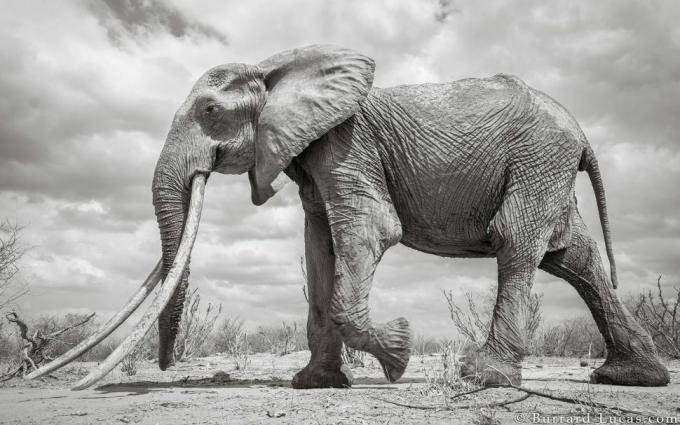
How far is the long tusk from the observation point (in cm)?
489

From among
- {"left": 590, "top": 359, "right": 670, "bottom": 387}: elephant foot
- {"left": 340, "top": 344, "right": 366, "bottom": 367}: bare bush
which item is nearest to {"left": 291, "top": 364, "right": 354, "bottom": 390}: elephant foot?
{"left": 590, "top": 359, "right": 670, "bottom": 387}: elephant foot

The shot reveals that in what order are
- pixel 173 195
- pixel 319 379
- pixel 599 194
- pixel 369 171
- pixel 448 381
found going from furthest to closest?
1. pixel 599 194
2. pixel 319 379
3. pixel 173 195
4. pixel 369 171
5. pixel 448 381

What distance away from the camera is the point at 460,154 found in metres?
6.20

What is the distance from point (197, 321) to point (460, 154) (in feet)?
26.1

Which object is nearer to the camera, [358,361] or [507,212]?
[507,212]

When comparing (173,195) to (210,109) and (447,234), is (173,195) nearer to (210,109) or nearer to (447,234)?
(210,109)

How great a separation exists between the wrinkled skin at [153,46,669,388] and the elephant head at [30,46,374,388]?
14 mm

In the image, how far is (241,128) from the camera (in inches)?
255

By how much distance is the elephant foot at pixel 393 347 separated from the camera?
18.5 feet

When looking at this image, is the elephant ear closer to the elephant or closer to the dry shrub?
the elephant

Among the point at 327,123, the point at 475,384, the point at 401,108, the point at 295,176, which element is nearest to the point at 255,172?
the point at 295,176

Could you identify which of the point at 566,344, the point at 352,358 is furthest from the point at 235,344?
the point at 566,344

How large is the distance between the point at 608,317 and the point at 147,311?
512 cm

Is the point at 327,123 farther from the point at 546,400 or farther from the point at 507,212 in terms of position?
the point at 546,400
